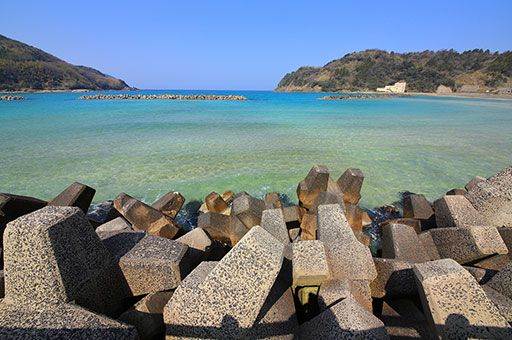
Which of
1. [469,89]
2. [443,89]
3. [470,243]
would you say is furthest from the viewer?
[443,89]

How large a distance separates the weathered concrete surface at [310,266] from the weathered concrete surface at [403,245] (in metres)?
1.33

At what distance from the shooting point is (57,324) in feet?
5.01

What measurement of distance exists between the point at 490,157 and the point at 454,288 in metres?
11.4

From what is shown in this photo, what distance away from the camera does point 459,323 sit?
1.74 meters

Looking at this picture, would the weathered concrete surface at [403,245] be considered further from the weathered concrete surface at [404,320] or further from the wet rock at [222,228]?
the wet rock at [222,228]

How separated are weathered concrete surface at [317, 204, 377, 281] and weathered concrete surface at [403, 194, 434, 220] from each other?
2.45 m

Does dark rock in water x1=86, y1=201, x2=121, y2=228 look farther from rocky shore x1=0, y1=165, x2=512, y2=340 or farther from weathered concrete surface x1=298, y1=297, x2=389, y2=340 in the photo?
weathered concrete surface x1=298, y1=297, x2=389, y2=340

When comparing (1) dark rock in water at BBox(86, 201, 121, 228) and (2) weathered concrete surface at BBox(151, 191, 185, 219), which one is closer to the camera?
(1) dark rock in water at BBox(86, 201, 121, 228)

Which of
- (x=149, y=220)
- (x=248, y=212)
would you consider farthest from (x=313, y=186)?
(x=149, y=220)

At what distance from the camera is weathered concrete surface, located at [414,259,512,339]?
5.61 feet

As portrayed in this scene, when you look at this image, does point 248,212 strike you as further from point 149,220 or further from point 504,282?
point 504,282

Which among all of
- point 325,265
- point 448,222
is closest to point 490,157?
point 448,222

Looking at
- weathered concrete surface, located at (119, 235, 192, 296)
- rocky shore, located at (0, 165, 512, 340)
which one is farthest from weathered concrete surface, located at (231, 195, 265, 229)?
weathered concrete surface, located at (119, 235, 192, 296)

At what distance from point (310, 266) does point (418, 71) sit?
386ft
